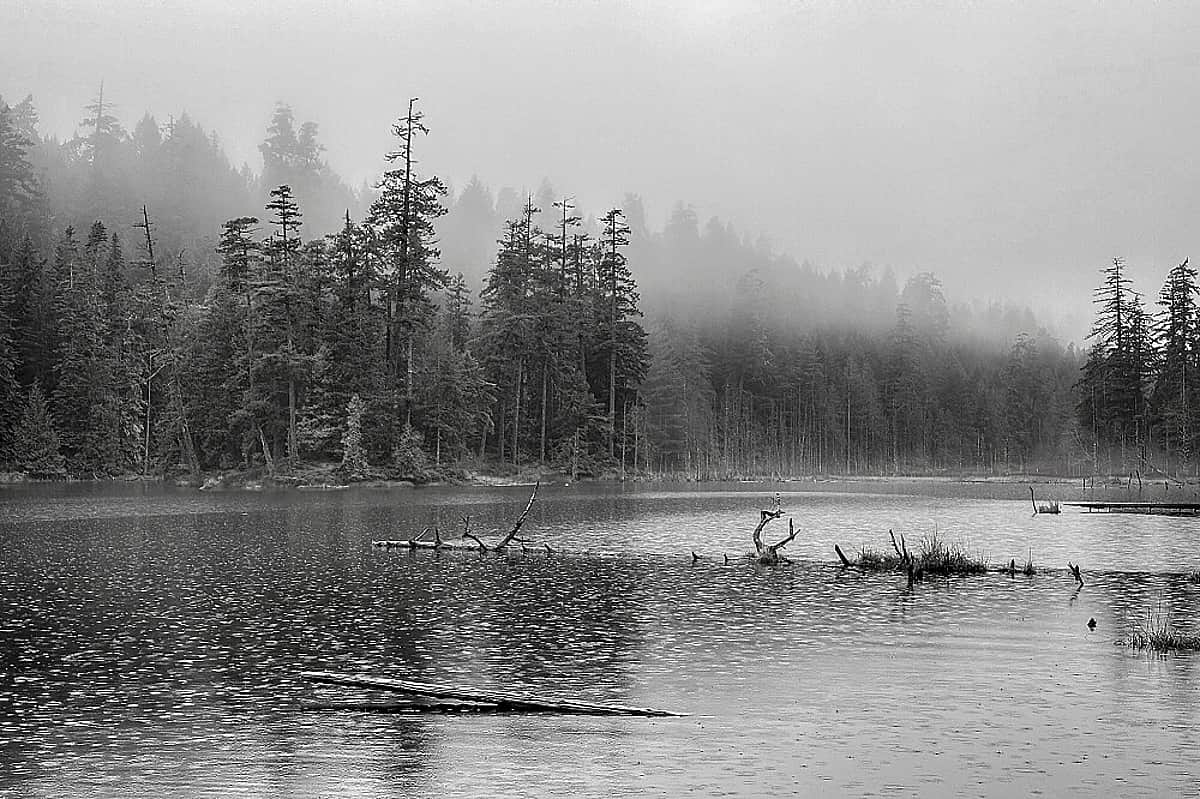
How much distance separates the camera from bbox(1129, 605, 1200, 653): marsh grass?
849 inches

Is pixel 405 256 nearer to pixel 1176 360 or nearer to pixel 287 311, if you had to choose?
pixel 287 311

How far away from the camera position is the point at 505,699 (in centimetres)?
1695

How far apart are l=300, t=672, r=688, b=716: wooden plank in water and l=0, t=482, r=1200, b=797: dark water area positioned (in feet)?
1.11

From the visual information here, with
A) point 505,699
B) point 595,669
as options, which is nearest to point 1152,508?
point 595,669

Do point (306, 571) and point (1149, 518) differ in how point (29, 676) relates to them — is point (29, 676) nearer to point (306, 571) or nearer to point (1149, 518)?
point (306, 571)

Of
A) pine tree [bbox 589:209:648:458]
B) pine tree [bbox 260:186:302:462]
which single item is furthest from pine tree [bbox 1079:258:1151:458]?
pine tree [bbox 260:186:302:462]

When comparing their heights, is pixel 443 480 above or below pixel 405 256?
below

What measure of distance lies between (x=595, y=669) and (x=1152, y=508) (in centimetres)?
5063

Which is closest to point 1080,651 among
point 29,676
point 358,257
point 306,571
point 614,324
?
point 29,676

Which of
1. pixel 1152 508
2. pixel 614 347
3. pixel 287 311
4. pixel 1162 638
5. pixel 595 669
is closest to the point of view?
pixel 595 669

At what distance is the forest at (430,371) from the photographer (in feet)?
306

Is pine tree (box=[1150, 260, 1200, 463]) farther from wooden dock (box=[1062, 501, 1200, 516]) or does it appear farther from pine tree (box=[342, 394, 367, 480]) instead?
pine tree (box=[342, 394, 367, 480])

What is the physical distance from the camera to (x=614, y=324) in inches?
4500

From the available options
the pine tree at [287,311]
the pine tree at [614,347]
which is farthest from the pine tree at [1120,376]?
the pine tree at [287,311]
